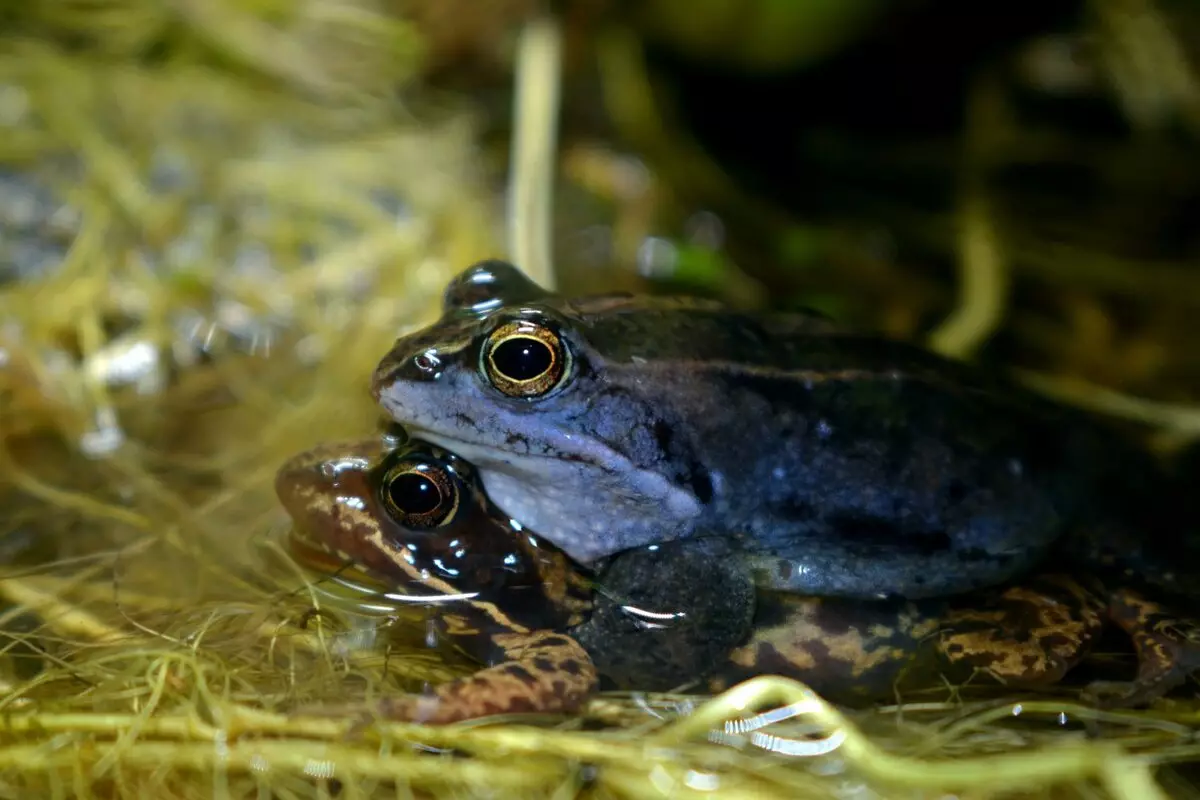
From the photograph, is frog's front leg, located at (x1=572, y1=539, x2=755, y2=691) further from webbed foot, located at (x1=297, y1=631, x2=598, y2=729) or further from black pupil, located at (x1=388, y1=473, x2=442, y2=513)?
black pupil, located at (x1=388, y1=473, x2=442, y2=513)

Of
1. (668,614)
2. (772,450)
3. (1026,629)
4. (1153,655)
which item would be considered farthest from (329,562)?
(1153,655)

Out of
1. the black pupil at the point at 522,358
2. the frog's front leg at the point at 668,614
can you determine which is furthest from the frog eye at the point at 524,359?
the frog's front leg at the point at 668,614

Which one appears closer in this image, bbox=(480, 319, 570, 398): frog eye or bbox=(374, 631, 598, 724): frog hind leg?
bbox=(374, 631, 598, 724): frog hind leg

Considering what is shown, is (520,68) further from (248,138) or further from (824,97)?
(824,97)

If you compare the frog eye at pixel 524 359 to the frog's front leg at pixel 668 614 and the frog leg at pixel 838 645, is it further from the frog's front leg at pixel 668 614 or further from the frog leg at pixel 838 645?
the frog leg at pixel 838 645

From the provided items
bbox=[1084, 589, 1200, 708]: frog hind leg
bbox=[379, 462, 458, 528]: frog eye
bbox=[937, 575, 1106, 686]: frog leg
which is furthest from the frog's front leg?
bbox=[1084, 589, 1200, 708]: frog hind leg

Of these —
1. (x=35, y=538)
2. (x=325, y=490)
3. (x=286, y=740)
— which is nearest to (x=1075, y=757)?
(x=286, y=740)
